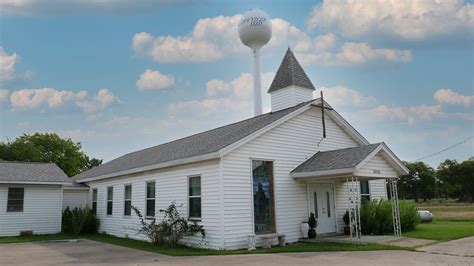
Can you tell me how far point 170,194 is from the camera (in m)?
15.5

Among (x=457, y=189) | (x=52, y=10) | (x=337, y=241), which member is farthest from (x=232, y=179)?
(x=457, y=189)

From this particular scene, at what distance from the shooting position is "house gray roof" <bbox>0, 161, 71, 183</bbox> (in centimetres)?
2064

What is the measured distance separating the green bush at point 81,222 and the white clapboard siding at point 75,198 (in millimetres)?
1231

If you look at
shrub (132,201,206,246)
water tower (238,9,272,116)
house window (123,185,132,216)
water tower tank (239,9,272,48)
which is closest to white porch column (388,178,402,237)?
shrub (132,201,206,246)

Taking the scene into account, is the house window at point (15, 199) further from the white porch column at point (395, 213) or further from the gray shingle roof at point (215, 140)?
the white porch column at point (395, 213)

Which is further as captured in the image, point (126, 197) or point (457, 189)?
point (457, 189)

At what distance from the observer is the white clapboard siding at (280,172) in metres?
13.2

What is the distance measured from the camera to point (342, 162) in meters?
13.9

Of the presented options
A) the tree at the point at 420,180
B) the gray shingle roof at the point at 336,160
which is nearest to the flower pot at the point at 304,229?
the gray shingle roof at the point at 336,160

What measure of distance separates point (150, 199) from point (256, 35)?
11.0 metres

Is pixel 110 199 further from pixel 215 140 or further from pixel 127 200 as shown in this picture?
pixel 215 140

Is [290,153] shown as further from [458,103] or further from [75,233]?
[75,233]

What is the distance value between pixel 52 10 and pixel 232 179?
9194 mm

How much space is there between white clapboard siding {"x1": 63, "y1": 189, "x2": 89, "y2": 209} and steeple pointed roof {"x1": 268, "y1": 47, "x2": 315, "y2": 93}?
42.9ft
